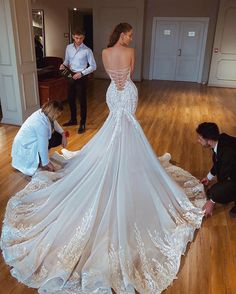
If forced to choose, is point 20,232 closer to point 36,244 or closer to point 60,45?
point 36,244

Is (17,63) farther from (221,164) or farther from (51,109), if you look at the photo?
(221,164)

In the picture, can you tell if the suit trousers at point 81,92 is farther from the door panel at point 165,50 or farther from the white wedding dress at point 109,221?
the door panel at point 165,50

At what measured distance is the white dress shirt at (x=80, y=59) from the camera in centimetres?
415

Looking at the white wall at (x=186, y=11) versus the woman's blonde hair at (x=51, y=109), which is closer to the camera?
the woman's blonde hair at (x=51, y=109)

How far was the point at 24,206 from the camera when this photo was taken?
2.37 m

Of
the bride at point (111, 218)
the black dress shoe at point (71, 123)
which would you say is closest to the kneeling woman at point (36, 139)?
the bride at point (111, 218)

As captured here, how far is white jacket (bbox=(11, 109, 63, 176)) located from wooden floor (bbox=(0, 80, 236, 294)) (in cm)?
13

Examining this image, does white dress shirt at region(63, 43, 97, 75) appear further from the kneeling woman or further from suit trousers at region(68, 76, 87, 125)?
the kneeling woman

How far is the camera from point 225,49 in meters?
8.24

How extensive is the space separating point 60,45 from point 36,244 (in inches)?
336

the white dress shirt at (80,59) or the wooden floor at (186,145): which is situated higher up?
the white dress shirt at (80,59)

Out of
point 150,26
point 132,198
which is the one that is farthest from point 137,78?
point 132,198

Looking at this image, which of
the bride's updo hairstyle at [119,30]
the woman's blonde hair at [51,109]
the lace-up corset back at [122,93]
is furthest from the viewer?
the woman's blonde hair at [51,109]

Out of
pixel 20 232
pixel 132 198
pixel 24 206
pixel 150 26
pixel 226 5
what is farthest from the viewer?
pixel 150 26
